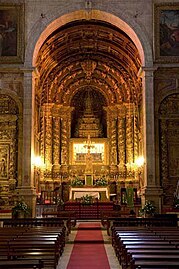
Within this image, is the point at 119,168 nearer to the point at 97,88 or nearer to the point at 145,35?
the point at 97,88

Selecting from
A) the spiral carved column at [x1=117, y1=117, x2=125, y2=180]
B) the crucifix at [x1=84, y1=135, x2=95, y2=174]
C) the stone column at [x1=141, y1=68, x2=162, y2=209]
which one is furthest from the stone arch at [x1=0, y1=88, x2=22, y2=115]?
the spiral carved column at [x1=117, y1=117, x2=125, y2=180]

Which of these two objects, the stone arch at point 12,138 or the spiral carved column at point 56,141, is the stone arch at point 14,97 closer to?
the stone arch at point 12,138

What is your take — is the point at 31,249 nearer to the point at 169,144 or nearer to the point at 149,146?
the point at 149,146

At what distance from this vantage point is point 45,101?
3309 centimetres

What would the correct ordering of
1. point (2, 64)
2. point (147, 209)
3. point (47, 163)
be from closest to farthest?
1. point (147, 209)
2. point (2, 64)
3. point (47, 163)

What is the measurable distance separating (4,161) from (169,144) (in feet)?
27.4

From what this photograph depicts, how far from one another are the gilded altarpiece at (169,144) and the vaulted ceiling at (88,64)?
17.2ft

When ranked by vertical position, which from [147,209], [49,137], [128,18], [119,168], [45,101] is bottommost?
[147,209]

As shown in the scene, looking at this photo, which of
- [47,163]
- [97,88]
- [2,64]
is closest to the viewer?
[2,64]

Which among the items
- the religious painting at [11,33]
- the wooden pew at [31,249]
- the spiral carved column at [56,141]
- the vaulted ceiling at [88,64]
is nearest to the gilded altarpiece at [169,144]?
the vaulted ceiling at [88,64]

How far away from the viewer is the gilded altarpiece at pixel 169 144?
74.9 feet

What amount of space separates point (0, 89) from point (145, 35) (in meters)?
A: 7.80

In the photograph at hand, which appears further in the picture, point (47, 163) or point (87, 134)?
point (87, 134)

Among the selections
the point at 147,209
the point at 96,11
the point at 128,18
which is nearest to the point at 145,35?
the point at 128,18
